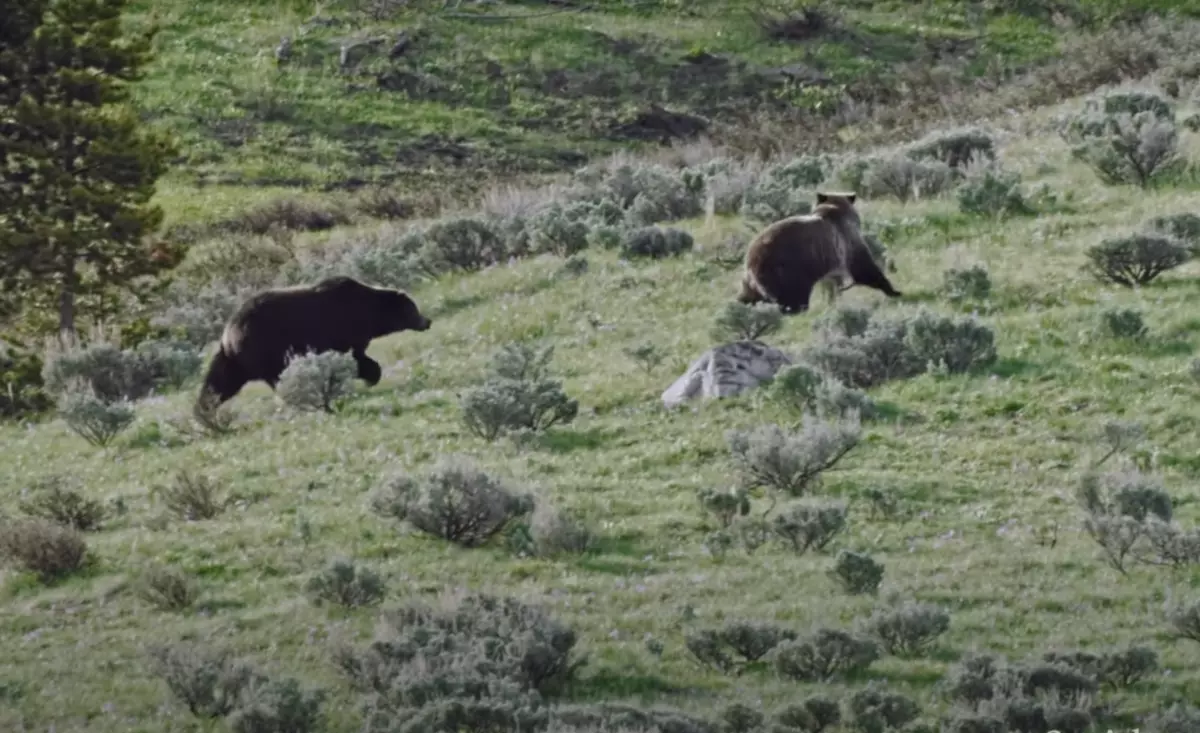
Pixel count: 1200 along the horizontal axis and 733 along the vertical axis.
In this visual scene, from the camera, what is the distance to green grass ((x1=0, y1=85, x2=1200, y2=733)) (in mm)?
10727

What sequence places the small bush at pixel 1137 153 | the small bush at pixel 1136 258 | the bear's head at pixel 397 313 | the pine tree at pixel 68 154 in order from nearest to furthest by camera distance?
the small bush at pixel 1136 258
the bear's head at pixel 397 313
the small bush at pixel 1137 153
the pine tree at pixel 68 154

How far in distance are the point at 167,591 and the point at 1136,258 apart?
10052 millimetres

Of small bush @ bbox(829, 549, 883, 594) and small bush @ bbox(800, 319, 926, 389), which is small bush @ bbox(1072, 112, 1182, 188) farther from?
small bush @ bbox(829, 549, 883, 594)

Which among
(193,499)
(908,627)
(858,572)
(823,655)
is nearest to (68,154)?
(193,499)

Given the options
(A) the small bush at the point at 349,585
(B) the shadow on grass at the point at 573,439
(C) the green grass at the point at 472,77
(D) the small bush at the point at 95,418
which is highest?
(A) the small bush at the point at 349,585

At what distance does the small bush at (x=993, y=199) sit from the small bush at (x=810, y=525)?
1029 cm

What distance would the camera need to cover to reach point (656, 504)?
44.9ft

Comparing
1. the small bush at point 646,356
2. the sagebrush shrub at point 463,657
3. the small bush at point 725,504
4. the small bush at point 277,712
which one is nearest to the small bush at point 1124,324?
the small bush at point 646,356

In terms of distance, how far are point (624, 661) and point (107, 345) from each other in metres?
13.5

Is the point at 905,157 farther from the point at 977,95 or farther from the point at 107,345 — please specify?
the point at 977,95

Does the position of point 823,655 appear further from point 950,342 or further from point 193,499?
point 950,342

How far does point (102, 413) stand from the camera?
704 inches

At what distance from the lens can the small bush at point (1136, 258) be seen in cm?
1803

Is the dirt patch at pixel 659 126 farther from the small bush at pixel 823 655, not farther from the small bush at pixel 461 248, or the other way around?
the small bush at pixel 823 655
